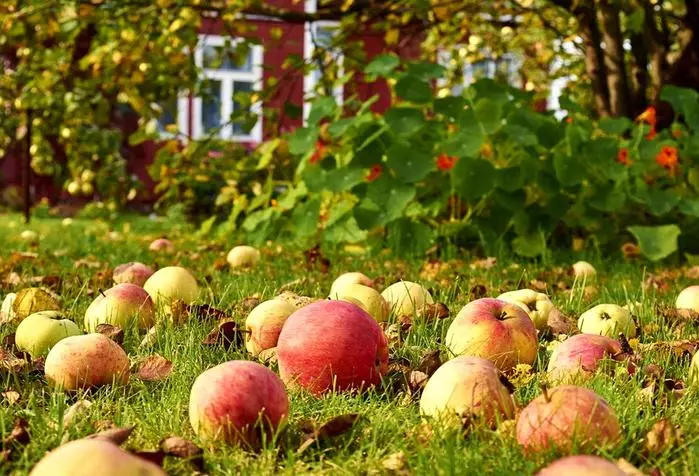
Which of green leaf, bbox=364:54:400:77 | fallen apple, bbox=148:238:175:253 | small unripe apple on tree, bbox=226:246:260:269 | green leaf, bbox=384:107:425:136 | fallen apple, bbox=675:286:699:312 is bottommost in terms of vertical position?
fallen apple, bbox=148:238:175:253

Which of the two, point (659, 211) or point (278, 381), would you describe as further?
point (659, 211)

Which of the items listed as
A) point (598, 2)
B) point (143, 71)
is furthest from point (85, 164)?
point (598, 2)

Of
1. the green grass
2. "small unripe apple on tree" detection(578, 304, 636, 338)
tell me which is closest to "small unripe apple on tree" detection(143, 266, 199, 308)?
the green grass

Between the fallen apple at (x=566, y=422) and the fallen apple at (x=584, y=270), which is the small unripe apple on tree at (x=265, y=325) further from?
the fallen apple at (x=584, y=270)

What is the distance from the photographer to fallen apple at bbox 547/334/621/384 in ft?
6.02

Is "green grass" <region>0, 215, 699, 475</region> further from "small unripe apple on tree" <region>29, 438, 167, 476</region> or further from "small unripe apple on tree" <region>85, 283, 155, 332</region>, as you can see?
"small unripe apple on tree" <region>29, 438, 167, 476</region>

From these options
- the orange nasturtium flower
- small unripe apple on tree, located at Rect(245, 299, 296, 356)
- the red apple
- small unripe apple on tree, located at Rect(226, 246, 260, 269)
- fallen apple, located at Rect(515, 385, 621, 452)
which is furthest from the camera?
the orange nasturtium flower

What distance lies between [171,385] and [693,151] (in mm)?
3696

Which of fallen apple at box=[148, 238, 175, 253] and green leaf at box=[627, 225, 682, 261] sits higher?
green leaf at box=[627, 225, 682, 261]

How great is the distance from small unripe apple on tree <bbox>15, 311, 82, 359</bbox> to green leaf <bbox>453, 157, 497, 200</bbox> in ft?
8.21

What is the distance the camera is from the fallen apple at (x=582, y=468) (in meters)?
1.05

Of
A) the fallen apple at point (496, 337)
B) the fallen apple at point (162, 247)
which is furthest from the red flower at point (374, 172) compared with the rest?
the fallen apple at point (496, 337)

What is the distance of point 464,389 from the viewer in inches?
59.5

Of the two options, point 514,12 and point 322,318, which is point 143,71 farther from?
point 322,318
